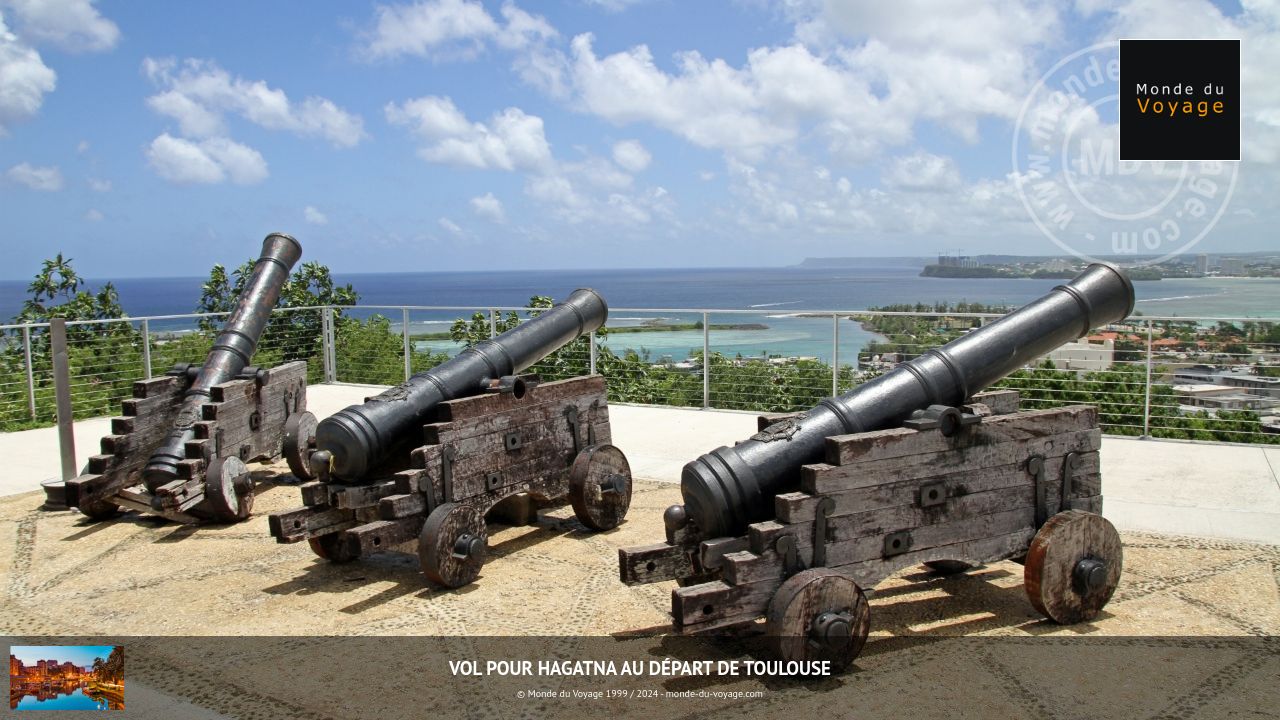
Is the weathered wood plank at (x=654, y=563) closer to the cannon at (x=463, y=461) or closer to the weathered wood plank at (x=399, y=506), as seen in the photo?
the cannon at (x=463, y=461)

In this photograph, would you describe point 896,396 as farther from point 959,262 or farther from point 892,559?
point 959,262

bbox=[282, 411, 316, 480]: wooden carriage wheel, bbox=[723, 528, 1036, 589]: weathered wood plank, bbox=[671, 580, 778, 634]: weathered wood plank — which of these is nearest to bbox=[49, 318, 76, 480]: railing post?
bbox=[282, 411, 316, 480]: wooden carriage wheel

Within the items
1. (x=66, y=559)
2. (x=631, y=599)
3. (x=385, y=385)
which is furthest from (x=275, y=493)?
(x=385, y=385)

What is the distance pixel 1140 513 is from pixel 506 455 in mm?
3876

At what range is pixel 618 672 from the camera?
3766 millimetres

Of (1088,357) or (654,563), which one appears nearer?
(654,563)

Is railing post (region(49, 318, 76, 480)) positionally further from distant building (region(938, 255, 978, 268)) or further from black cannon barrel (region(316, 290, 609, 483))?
distant building (region(938, 255, 978, 268))

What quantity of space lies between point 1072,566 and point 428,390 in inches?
132

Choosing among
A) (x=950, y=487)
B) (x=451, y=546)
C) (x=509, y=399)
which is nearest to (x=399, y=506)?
(x=451, y=546)

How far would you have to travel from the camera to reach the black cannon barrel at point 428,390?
5.03 metres

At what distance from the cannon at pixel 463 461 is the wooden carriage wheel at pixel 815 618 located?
188cm

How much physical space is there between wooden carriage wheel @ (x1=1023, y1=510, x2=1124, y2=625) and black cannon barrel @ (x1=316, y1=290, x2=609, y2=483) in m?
3.03

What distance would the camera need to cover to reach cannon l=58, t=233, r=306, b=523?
20.1ft

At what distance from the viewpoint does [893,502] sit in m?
3.90
